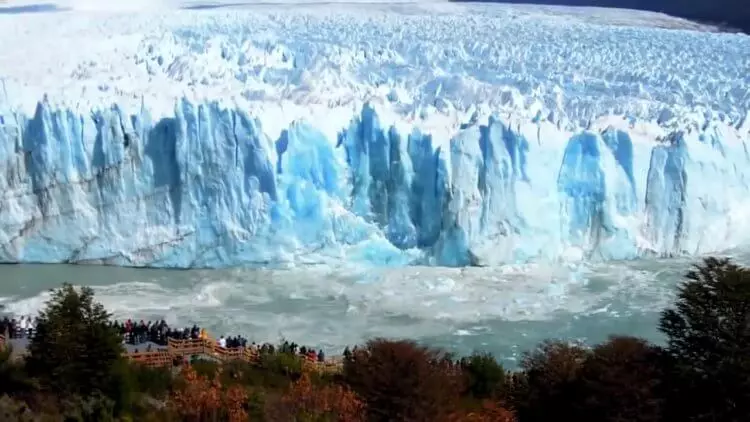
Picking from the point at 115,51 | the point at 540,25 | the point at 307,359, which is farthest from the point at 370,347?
the point at 540,25

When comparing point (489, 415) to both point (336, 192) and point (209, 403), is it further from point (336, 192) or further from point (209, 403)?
point (336, 192)

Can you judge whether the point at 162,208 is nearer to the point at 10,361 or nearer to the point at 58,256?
the point at 58,256

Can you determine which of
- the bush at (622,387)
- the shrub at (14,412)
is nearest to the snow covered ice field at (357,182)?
the shrub at (14,412)

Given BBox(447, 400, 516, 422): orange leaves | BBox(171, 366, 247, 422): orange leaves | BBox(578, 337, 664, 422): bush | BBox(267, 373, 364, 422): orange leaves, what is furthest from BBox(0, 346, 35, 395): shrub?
BBox(578, 337, 664, 422): bush

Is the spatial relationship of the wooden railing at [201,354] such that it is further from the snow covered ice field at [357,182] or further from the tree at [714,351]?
the tree at [714,351]

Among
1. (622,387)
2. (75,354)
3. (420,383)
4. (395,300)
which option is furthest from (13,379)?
(395,300)

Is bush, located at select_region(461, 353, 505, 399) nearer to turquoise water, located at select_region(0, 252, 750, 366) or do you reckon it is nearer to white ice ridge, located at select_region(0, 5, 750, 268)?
turquoise water, located at select_region(0, 252, 750, 366)
